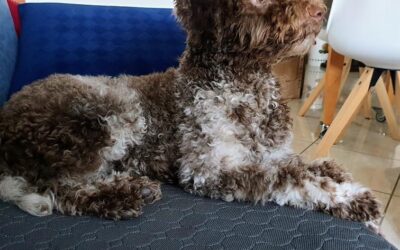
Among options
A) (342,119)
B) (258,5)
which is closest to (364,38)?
(342,119)

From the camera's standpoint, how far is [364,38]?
2025 mm

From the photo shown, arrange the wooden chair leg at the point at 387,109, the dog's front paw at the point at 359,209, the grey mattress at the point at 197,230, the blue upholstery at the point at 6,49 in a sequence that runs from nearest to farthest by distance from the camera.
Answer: the grey mattress at the point at 197,230 < the dog's front paw at the point at 359,209 < the blue upholstery at the point at 6,49 < the wooden chair leg at the point at 387,109

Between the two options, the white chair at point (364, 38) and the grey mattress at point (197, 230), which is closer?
the grey mattress at point (197, 230)

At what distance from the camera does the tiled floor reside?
2113 millimetres

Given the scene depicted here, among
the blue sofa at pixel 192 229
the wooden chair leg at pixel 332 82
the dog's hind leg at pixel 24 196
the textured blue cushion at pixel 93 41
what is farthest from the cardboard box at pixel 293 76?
the dog's hind leg at pixel 24 196

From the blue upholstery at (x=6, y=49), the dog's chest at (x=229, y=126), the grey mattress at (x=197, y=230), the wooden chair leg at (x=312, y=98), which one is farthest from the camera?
the wooden chair leg at (x=312, y=98)

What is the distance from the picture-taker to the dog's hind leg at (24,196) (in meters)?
1.29

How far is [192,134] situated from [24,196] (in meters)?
0.54

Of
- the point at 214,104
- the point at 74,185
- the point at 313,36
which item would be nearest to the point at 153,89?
the point at 214,104

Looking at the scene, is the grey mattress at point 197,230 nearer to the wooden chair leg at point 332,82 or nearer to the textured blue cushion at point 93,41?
the textured blue cushion at point 93,41

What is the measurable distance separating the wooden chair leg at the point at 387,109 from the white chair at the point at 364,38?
67 centimetres

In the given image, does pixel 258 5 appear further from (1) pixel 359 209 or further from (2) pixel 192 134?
(1) pixel 359 209

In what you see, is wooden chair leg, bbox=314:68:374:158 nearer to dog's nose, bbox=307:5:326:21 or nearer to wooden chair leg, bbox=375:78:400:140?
wooden chair leg, bbox=375:78:400:140

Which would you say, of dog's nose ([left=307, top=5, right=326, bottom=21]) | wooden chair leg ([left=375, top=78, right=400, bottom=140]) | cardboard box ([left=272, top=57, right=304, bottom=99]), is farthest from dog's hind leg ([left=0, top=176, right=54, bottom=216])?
cardboard box ([left=272, top=57, right=304, bottom=99])
